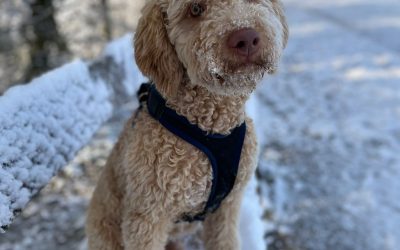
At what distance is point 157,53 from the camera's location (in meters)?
2.50

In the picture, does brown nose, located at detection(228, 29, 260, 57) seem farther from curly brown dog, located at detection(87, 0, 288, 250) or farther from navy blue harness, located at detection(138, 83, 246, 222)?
navy blue harness, located at detection(138, 83, 246, 222)

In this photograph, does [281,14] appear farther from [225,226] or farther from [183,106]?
[225,226]

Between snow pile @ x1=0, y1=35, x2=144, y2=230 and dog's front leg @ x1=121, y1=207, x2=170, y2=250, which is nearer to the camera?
snow pile @ x1=0, y1=35, x2=144, y2=230

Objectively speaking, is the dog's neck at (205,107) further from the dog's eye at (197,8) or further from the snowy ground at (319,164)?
the snowy ground at (319,164)

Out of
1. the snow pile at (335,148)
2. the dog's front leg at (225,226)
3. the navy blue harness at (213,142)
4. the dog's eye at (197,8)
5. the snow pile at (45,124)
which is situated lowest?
the snow pile at (335,148)

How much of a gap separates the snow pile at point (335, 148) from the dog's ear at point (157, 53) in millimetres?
2856

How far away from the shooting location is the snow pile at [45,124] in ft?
7.88

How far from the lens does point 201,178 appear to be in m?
2.59

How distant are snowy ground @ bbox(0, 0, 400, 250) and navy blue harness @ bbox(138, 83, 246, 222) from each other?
2049 millimetres

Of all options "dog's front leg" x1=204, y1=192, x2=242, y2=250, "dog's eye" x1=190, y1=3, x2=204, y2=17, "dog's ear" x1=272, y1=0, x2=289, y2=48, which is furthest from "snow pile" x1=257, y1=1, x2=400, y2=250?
"dog's eye" x1=190, y1=3, x2=204, y2=17

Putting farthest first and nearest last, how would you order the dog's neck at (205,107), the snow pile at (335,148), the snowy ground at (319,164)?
the snow pile at (335,148)
the snowy ground at (319,164)
the dog's neck at (205,107)

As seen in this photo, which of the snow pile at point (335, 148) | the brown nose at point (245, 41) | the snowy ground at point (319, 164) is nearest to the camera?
the brown nose at point (245, 41)

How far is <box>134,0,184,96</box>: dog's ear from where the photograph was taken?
98.2 inches

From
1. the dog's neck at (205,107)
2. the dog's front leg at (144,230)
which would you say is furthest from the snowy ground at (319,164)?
the dog's neck at (205,107)
